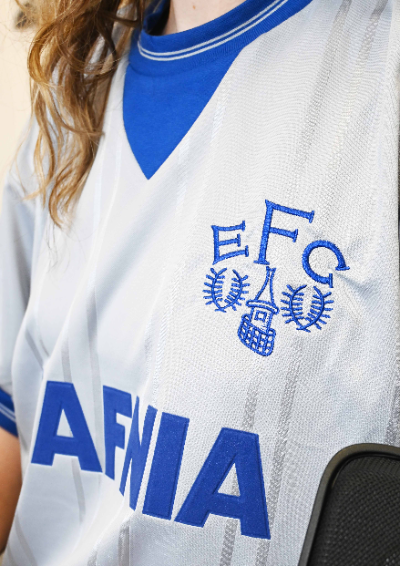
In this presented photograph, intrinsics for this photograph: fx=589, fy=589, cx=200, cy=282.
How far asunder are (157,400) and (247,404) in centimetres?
Result: 7

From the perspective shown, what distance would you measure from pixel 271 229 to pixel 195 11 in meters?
0.26

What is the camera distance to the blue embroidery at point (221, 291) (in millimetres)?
453

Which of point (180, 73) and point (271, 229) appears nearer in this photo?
point (271, 229)

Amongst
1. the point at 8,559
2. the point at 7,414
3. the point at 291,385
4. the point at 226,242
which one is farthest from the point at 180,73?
the point at 8,559

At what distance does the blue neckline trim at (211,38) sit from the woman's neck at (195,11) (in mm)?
29

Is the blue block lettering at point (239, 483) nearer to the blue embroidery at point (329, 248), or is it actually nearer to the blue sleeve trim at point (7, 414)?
the blue embroidery at point (329, 248)

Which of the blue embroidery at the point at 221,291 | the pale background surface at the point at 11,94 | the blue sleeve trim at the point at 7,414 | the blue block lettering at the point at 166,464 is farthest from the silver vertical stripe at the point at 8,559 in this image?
the pale background surface at the point at 11,94

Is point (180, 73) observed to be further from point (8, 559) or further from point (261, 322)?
point (8, 559)

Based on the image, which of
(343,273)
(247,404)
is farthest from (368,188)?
(247,404)

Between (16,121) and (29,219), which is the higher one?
(16,121)

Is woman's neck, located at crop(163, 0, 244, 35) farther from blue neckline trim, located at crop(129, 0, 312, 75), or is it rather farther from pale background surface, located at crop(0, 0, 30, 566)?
pale background surface, located at crop(0, 0, 30, 566)

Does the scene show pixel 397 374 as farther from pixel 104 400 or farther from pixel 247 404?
pixel 104 400

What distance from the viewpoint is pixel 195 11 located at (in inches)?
22.6

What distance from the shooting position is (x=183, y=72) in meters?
0.57
